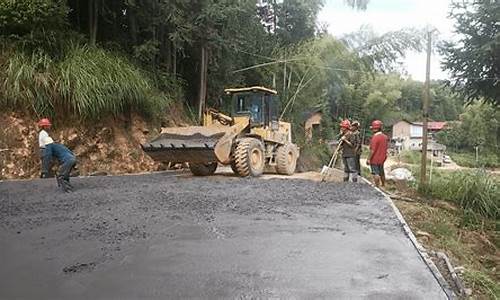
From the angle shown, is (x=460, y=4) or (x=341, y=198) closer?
(x=341, y=198)

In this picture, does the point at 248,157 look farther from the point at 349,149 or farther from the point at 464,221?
the point at 464,221

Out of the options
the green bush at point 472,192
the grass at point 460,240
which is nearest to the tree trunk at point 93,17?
the green bush at point 472,192

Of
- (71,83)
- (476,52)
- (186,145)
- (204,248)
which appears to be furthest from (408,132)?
(204,248)

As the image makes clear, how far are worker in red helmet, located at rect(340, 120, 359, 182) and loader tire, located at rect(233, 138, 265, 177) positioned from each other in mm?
1989

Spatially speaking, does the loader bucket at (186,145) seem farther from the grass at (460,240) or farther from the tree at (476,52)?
the tree at (476,52)

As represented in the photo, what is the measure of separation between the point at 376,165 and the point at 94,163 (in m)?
6.51

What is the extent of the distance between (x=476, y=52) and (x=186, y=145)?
677cm

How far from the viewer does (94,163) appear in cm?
1170

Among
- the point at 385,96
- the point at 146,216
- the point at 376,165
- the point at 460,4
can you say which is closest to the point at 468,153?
the point at 385,96

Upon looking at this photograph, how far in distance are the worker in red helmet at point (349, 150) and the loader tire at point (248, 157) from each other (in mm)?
1989

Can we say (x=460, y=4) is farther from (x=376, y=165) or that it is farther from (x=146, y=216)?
(x=146, y=216)

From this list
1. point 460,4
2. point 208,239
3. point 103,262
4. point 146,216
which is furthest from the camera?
point 460,4

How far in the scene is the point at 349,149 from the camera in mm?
9586

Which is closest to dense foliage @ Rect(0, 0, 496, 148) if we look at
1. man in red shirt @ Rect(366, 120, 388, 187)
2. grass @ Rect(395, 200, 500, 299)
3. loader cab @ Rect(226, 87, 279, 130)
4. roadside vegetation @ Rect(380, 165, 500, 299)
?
loader cab @ Rect(226, 87, 279, 130)
